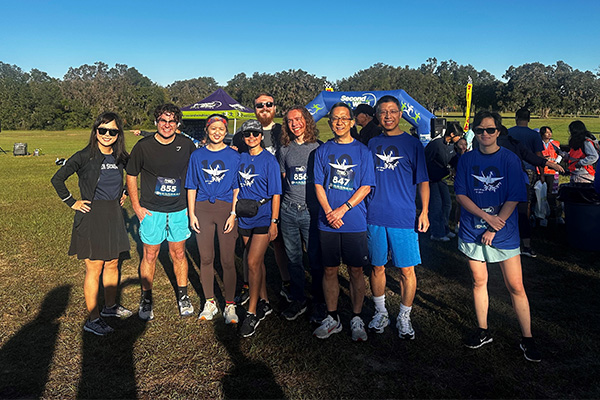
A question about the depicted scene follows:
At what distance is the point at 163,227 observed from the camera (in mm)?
4191

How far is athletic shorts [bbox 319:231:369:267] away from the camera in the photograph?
145 inches

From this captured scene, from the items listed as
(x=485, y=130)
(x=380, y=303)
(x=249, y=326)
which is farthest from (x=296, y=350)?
(x=485, y=130)

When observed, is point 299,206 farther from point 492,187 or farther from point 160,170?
point 492,187

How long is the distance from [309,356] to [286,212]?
4.51 feet

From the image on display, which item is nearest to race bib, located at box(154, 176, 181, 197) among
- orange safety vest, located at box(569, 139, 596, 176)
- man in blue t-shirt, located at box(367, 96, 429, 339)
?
man in blue t-shirt, located at box(367, 96, 429, 339)

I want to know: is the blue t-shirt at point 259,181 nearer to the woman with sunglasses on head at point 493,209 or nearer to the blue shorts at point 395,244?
the blue shorts at point 395,244

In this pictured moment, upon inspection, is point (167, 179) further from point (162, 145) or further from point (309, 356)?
point (309, 356)

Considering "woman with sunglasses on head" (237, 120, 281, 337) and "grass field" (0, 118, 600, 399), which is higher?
"woman with sunglasses on head" (237, 120, 281, 337)

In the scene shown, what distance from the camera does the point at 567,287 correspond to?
4.98 meters

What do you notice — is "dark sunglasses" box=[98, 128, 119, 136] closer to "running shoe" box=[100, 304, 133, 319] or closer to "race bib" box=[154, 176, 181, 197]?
"race bib" box=[154, 176, 181, 197]

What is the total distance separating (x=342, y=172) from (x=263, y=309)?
68.3 inches

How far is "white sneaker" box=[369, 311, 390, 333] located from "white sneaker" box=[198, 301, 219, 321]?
1.62 m

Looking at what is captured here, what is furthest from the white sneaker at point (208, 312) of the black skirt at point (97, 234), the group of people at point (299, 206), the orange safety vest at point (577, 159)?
the orange safety vest at point (577, 159)

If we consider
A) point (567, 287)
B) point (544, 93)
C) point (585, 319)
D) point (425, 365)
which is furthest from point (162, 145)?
point (544, 93)
